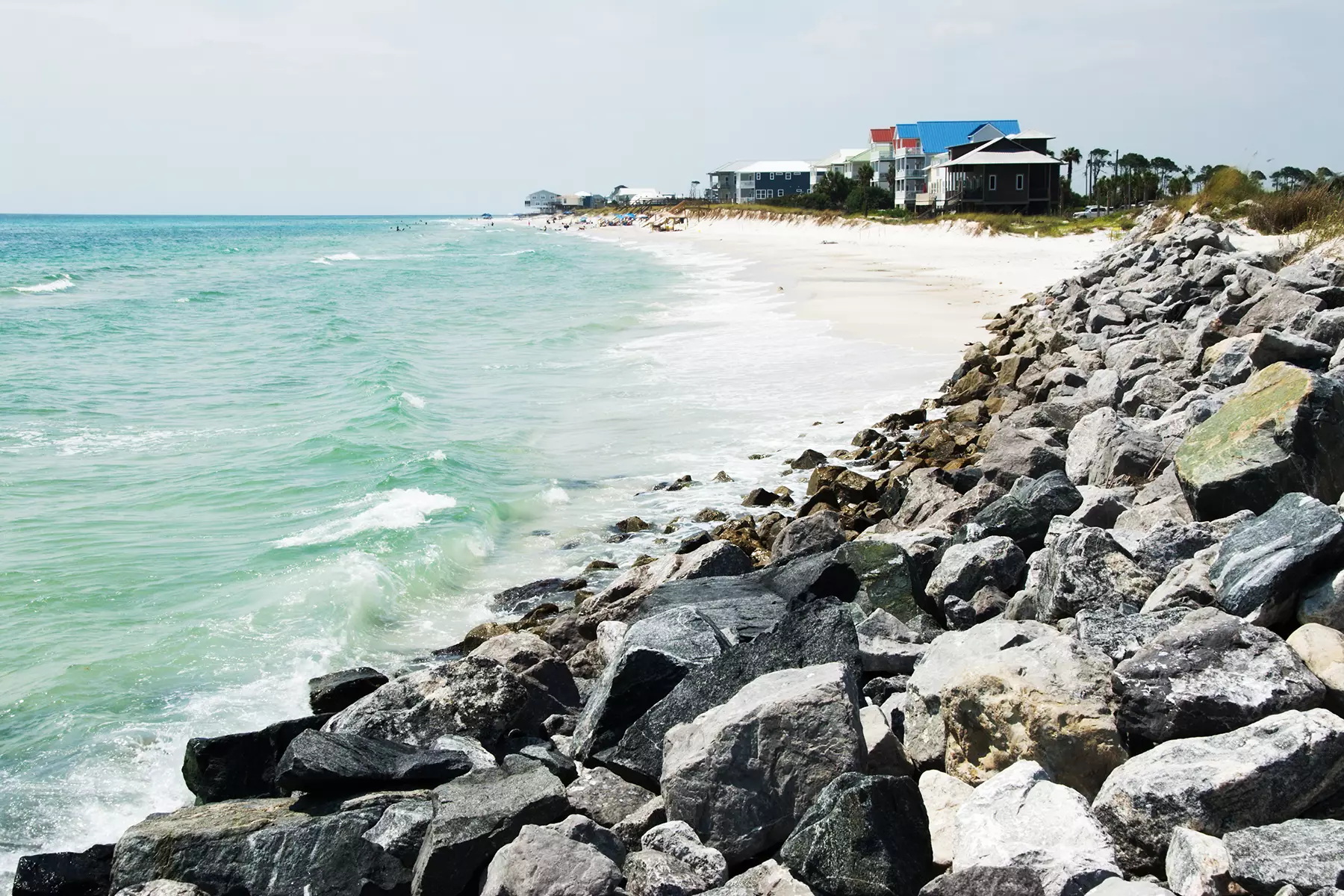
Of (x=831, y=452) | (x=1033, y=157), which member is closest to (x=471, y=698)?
(x=831, y=452)

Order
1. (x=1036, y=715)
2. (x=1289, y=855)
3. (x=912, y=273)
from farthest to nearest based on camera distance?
(x=912, y=273), (x=1036, y=715), (x=1289, y=855)

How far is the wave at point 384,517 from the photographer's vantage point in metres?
10.8

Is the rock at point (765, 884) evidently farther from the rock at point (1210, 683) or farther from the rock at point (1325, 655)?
the rock at point (1325, 655)

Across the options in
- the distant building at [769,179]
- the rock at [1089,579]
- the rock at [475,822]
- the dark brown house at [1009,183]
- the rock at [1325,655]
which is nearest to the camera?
the rock at [1325,655]

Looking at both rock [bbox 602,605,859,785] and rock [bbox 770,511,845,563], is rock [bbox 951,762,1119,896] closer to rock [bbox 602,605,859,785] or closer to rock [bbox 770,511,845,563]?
rock [bbox 602,605,859,785]

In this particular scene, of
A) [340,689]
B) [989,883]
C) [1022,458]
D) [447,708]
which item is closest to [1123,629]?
[989,883]

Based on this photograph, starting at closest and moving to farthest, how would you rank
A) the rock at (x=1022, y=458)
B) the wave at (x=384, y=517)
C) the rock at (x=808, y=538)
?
the rock at (x=808, y=538), the rock at (x=1022, y=458), the wave at (x=384, y=517)

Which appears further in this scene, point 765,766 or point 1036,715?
point 765,766

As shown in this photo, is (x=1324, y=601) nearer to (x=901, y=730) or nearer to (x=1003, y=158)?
(x=901, y=730)

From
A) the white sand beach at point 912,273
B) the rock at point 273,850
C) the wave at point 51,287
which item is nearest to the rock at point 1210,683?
the rock at point 273,850

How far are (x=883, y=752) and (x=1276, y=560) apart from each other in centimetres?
173

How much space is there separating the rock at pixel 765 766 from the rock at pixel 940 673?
38 cm

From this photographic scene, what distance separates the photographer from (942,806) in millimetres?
3793

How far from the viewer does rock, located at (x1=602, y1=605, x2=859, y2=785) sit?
465 cm
